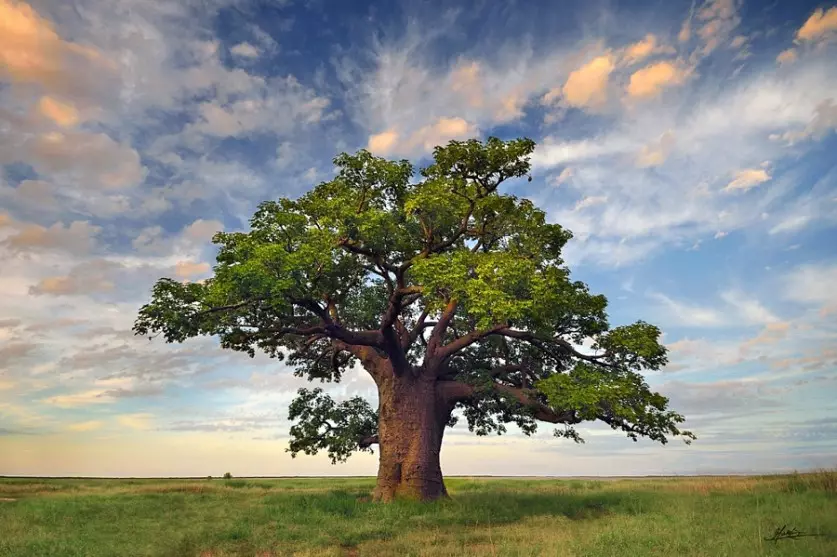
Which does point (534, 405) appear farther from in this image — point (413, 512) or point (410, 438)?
point (413, 512)

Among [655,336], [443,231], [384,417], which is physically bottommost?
[384,417]

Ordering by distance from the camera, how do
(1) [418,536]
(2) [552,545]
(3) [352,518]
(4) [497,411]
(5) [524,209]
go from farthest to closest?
(4) [497,411] → (5) [524,209] → (3) [352,518] → (1) [418,536] → (2) [552,545]

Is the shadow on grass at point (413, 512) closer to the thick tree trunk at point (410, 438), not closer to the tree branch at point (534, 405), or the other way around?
the thick tree trunk at point (410, 438)

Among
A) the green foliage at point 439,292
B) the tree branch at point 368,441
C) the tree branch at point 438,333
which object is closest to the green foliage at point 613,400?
the green foliage at point 439,292

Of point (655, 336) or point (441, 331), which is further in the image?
point (441, 331)

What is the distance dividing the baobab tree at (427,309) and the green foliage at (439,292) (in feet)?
0.22

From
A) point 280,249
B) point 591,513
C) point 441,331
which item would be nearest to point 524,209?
point 441,331

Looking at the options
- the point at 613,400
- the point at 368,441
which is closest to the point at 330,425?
the point at 368,441

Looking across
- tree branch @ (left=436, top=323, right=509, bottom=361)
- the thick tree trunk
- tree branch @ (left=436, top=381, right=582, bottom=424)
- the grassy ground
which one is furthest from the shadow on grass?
tree branch @ (left=436, top=323, right=509, bottom=361)

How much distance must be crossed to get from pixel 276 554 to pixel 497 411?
616 inches

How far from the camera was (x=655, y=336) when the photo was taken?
78.6 ft

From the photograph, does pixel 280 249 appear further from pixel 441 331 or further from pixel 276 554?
pixel 276 554

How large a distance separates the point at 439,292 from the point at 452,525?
8554mm

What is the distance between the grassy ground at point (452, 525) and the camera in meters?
13.9
